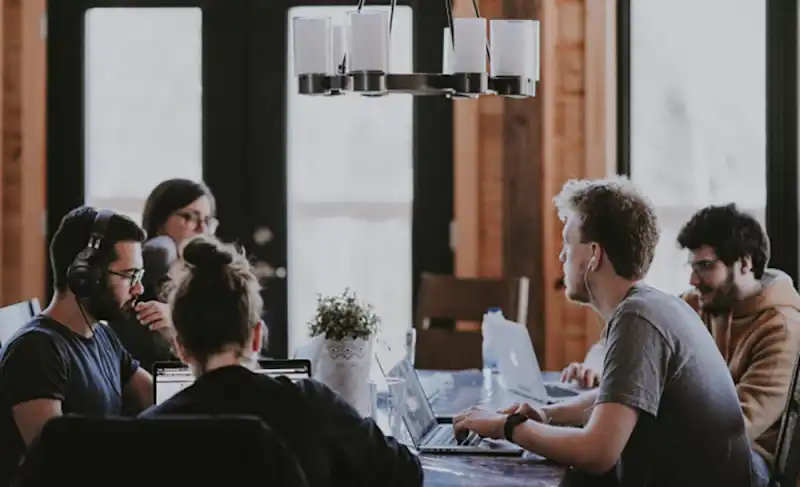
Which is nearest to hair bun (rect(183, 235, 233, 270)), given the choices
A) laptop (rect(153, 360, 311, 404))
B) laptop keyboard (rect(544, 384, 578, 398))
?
laptop (rect(153, 360, 311, 404))

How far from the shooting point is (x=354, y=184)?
16.8 ft

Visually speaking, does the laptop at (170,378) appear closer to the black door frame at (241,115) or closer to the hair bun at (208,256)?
the hair bun at (208,256)

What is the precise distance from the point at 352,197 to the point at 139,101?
976 mm

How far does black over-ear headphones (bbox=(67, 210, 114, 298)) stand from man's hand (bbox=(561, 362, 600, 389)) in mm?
1512

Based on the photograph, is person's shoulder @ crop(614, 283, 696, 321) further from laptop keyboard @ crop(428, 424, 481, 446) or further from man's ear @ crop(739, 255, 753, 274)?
man's ear @ crop(739, 255, 753, 274)

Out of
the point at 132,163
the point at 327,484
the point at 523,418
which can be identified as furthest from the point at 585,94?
the point at 327,484

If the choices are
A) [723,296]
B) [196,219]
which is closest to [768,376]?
[723,296]

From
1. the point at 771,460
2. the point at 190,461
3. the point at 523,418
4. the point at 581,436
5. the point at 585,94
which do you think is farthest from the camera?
the point at 585,94

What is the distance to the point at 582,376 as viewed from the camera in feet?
11.5

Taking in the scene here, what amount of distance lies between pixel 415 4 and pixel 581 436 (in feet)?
10.2

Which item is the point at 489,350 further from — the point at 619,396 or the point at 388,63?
the point at 619,396

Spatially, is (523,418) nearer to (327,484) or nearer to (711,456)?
(711,456)

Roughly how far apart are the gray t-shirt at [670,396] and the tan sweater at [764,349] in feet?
1.68

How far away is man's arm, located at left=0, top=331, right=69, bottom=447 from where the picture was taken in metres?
2.30
